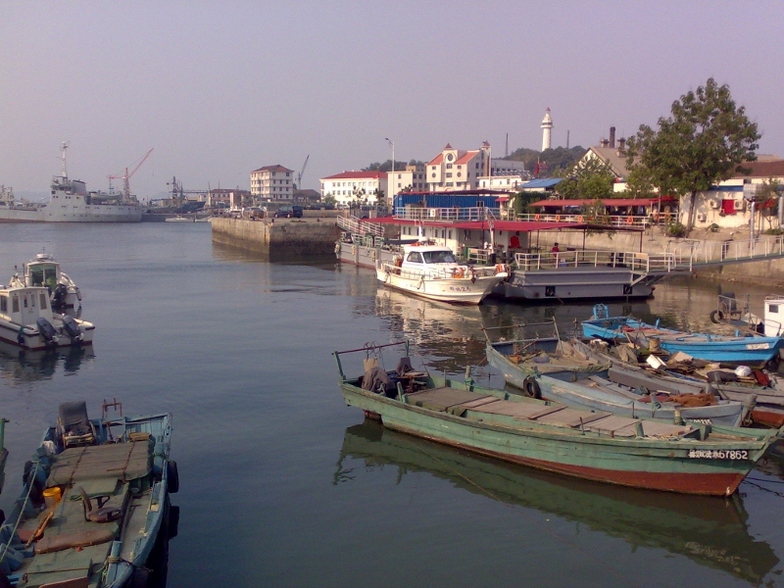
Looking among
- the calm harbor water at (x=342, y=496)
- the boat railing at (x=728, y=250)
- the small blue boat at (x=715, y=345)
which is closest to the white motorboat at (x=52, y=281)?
the calm harbor water at (x=342, y=496)

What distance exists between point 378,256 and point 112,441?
4028cm

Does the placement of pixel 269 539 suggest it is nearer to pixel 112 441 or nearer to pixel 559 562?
pixel 112 441

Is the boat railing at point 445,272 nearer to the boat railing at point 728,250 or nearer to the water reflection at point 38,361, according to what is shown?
the boat railing at point 728,250

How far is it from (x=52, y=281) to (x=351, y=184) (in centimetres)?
11464

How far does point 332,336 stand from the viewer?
2980cm

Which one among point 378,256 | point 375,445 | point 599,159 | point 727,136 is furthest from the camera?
point 599,159

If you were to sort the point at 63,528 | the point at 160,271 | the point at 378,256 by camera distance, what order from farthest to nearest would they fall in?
1. the point at 160,271
2. the point at 378,256
3. the point at 63,528

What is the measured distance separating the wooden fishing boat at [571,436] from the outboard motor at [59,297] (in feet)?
64.3

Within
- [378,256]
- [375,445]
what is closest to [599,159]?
[378,256]

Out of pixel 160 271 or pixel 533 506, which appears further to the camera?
pixel 160 271

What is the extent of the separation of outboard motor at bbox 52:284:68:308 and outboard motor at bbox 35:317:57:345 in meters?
4.84

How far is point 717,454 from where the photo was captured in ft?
42.5

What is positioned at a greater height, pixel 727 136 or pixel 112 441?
pixel 727 136

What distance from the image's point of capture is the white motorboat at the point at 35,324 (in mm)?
27062
